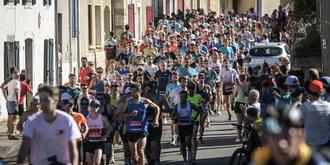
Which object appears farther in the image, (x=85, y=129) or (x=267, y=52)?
(x=267, y=52)

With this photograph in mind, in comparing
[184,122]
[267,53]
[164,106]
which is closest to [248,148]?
[184,122]

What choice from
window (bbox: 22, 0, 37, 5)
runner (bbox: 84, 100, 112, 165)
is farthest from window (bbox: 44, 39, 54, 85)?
runner (bbox: 84, 100, 112, 165)

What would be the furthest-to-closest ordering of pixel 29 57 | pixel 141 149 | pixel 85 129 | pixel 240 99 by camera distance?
pixel 29 57 → pixel 240 99 → pixel 141 149 → pixel 85 129

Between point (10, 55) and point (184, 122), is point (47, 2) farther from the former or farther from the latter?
point (184, 122)

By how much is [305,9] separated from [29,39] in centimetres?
910

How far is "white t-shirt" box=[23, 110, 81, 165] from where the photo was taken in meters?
12.3

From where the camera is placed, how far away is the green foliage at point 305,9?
28.5 m

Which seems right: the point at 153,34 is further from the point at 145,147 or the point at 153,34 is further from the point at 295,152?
the point at 295,152

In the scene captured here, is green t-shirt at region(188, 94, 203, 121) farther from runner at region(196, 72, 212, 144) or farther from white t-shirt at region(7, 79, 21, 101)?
white t-shirt at region(7, 79, 21, 101)

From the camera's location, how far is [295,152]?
7211 millimetres

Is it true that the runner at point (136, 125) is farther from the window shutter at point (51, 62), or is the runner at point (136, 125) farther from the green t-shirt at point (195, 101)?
Answer: the window shutter at point (51, 62)

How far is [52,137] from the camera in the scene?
1230 centimetres

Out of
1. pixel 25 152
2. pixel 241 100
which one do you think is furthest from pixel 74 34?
pixel 25 152

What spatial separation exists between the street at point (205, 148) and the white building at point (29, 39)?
2958mm
